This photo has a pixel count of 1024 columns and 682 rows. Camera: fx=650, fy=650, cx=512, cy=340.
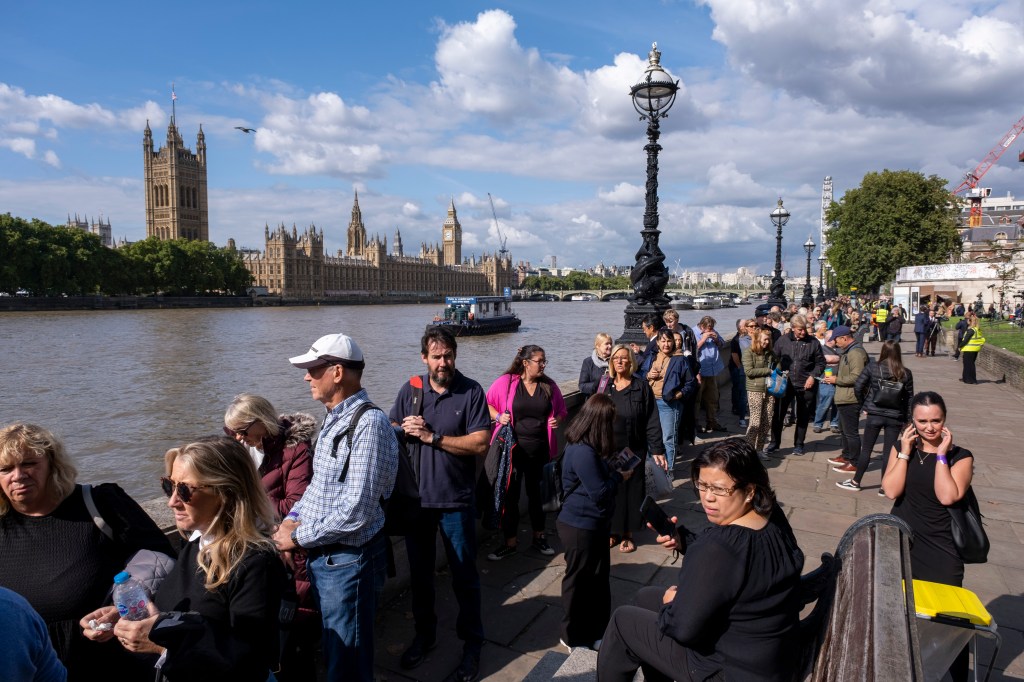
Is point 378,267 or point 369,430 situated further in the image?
point 378,267

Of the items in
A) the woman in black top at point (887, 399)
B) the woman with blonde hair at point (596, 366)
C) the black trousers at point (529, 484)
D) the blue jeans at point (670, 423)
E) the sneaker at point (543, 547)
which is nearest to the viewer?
the black trousers at point (529, 484)

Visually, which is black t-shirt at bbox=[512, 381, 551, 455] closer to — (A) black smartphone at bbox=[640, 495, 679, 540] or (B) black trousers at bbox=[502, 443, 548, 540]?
(B) black trousers at bbox=[502, 443, 548, 540]

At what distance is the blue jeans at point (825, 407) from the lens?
861 cm

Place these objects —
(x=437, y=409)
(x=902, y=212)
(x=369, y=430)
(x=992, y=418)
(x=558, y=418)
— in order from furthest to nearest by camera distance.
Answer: (x=902, y=212) < (x=992, y=418) < (x=558, y=418) < (x=437, y=409) < (x=369, y=430)

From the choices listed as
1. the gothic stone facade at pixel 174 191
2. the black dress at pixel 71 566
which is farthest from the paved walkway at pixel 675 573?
the gothic stone facade at pixel 174 191

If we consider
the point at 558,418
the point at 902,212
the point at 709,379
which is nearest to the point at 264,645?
the point at 558,418

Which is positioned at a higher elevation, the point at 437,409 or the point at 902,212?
the point at 902,212

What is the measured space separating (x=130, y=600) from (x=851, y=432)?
21.3ft

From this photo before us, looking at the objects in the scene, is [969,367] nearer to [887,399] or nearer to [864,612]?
[887,399]

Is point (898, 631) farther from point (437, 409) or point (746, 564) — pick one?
point (437, 409)

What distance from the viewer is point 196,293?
266 feet

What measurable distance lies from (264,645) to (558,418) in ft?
9.03

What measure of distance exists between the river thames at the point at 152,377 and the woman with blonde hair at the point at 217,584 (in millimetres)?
1746

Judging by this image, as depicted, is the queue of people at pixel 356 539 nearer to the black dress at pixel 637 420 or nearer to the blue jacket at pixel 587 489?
the blue jacket at pixel 587 489
